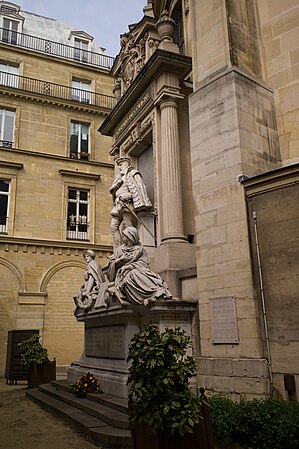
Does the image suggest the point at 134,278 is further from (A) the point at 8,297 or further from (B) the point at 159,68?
(A) the point at 8,297

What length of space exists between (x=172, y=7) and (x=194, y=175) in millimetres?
8583

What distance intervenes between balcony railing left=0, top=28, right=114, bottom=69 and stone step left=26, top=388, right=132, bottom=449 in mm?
23353

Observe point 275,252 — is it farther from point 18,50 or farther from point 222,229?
point 18,50

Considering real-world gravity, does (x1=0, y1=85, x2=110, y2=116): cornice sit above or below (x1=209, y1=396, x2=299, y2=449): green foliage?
above

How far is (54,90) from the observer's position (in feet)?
86.0

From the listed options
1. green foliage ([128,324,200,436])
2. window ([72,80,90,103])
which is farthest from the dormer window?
green foliage ([128,324,200,436])

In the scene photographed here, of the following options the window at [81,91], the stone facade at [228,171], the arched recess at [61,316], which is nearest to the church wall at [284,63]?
the stone facade at [228,171]

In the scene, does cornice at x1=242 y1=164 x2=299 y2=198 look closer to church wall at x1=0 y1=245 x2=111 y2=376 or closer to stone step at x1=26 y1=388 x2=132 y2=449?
stone step at x1=26 y1=388 x2=132 y2=449

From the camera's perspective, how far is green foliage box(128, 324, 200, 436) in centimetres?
457

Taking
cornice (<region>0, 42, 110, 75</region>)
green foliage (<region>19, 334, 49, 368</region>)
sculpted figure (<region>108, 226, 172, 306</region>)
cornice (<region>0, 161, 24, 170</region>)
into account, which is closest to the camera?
sculpted figure (<region>108, 226, 172, 306</region>)

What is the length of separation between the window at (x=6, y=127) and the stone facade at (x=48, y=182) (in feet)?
0.26

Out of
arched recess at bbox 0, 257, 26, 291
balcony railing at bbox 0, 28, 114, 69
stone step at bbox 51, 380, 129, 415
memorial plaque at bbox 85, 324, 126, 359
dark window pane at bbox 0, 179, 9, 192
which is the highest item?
balcony railing at bbox 0, 28, 114, 69

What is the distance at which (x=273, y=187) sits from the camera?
25.4 ft

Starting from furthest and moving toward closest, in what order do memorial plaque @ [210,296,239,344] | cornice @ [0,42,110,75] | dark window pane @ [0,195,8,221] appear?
cornice @ [0,42,110,75]
dark window pane @ [0,195,8,221]
memorial plaque @ [210,296,239,344]
